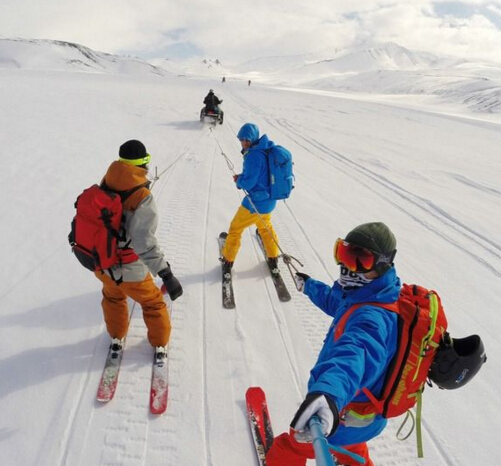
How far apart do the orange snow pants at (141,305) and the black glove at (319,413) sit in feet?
6.42

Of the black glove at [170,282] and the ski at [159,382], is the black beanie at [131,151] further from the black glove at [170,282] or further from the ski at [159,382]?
the ski at [159,382]

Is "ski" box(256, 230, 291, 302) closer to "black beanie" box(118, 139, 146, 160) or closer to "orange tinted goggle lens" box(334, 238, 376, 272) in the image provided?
"black beanie" box(118, 139, 146, 160)

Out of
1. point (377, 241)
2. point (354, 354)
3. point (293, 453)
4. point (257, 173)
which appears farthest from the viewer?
point (257, 173)

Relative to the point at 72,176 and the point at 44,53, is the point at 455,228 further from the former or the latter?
the point at 44,53

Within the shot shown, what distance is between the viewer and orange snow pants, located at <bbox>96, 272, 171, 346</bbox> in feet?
9.96

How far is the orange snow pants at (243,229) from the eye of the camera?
4562 mm

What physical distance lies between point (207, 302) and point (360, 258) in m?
2.68

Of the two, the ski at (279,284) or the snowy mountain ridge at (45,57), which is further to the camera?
the snowy mountain ridge at (45,57)

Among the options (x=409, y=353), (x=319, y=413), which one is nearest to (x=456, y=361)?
(x=409, y=353)

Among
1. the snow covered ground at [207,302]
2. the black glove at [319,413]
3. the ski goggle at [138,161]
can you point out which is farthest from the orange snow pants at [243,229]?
the black glove at [319,413]

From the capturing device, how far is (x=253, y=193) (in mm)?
4371

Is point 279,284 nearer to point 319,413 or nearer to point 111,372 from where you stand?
point 111,372

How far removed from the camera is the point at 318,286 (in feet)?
8.21

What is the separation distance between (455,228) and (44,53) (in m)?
138
